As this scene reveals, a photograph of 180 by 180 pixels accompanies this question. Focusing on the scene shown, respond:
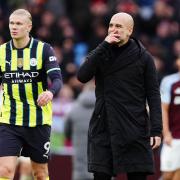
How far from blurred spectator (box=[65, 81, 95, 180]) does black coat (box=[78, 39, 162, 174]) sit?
3.57 m

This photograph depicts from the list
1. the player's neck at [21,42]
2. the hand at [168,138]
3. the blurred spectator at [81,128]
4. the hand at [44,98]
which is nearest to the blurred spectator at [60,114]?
the blurred spectator at [81,128]

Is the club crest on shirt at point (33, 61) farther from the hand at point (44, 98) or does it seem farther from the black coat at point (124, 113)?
the black coat at point (124, 113)

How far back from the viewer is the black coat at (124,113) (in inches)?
354

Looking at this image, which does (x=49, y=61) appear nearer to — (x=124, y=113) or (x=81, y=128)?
(x=124, y=113)

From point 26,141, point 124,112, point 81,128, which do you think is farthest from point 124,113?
point 81,128

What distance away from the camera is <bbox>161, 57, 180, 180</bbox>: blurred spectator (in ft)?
38.1

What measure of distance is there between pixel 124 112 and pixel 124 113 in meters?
0.01

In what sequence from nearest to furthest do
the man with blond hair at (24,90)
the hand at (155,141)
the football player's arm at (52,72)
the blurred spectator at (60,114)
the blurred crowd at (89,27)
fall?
the hand at (155,141), the football player's arm at (52,72), the man with blond hair at (24,90), the blurred spectator at (60,114), the blurred crowd at (89,27)

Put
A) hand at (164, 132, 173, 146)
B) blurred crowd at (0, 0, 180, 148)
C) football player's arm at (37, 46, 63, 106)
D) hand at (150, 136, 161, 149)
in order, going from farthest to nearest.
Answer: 1. blurred crowd at (0, 0, 180, 148)
2. hand at (164, 132, 173, 146)
3. football player's arm at (37, 46, 63, 106)
4. hand at (150, 136, 161, 149)

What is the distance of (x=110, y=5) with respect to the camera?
19219 mm

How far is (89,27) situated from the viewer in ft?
62.1

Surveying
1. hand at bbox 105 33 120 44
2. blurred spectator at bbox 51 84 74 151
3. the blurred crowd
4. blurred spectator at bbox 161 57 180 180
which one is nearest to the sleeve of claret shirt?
hand at bbox 105 33 120 44

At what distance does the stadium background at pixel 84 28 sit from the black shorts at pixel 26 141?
21.2 feet

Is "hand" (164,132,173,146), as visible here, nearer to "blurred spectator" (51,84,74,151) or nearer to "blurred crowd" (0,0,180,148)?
A: "blurred spectator" (51,84,74,151)
